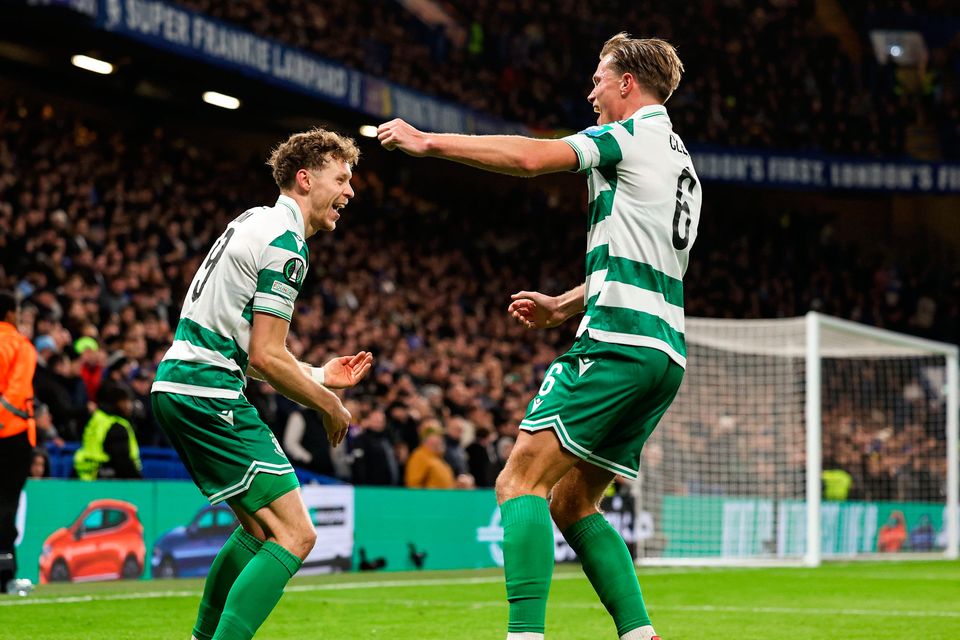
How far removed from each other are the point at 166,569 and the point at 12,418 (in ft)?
10.1

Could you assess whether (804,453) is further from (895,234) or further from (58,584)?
A: (895,234)

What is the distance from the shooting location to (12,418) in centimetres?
927

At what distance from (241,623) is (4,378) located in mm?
5340

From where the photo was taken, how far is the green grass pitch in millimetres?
7719

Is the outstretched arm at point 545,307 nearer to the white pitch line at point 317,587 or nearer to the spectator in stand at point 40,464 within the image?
the white pitch line at point 317,587

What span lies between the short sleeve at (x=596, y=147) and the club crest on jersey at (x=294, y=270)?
1079 millimetres

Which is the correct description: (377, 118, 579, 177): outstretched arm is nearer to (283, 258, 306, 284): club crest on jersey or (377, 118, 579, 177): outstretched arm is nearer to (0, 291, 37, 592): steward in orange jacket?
(283, 258, 306, 284): club crest on jersey

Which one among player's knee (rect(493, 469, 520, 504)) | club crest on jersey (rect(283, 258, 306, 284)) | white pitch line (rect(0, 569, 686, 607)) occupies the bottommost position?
white pitch line (rect(0, 569, 686, 607))

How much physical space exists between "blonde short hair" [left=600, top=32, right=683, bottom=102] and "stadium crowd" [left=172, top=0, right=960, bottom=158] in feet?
61.5

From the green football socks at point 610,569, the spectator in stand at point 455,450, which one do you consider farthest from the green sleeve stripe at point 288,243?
the spectator in stand at point 455,450

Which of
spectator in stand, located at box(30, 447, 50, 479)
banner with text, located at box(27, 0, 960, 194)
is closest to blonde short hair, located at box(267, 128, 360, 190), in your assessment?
spectator in stand, located at box(30, 447, 50, 479)

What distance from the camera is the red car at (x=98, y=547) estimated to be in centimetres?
1100

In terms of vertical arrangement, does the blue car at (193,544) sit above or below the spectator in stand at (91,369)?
below

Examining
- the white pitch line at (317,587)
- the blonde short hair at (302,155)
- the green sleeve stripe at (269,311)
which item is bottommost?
the white pitch line at (317,587)
